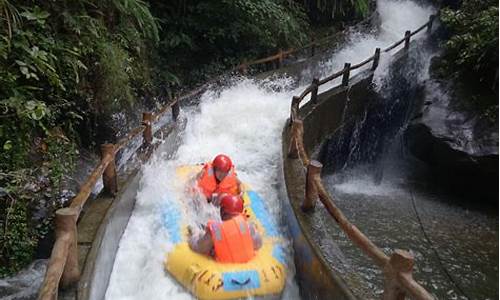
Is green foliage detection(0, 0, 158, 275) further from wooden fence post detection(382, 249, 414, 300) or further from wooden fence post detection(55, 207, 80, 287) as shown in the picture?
wooden fence post detection(382, 249, 414, 300)

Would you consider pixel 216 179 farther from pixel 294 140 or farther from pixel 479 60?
pixel 479 60

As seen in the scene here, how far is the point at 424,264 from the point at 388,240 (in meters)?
0.77

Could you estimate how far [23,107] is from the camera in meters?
5.11

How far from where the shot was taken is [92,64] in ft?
24.9

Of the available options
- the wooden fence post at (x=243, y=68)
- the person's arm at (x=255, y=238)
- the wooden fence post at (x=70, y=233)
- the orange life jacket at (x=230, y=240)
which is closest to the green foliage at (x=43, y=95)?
Answer: the wooden fence post at (x=70, y=233)

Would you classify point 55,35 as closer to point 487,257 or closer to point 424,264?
point 424,264

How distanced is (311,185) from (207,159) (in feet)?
12.0

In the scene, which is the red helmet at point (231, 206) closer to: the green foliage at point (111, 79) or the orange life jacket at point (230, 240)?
the orange life jacket at point (230, 240)

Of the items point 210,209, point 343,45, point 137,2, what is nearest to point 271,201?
point 210,209

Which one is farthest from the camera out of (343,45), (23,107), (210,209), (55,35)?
(343,45)

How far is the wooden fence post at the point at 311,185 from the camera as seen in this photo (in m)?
5.23

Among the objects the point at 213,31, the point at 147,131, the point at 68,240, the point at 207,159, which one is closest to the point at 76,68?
the point at 147,131

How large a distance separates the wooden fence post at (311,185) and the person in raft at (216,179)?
3.91 ft

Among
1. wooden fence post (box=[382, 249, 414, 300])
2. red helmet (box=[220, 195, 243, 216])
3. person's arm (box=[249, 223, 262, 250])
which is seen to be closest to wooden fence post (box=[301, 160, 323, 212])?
person's arm (box=[249, 223, 262, 250])
